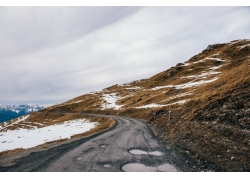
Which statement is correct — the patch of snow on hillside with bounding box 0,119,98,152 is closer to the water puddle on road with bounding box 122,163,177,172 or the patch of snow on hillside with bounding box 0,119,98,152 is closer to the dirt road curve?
the dirt road curve

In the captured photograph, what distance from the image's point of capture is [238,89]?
23.0 m

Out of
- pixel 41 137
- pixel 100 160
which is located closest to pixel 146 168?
pixel 100 160

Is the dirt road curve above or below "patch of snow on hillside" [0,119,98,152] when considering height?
above

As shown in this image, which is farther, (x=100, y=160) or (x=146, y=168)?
(x=100, y=160)

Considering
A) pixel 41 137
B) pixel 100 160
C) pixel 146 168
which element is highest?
pixel 100 160

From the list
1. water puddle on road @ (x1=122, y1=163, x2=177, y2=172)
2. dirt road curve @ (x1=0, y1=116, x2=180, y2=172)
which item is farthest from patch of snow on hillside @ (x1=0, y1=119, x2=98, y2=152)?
water puddle on road @ (x1=122, y1=163, x2=177, y2=172)

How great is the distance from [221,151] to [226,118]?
6070 millimetres

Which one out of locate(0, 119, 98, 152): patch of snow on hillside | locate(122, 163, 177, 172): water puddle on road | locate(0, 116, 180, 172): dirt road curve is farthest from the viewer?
locate(0, 119, 98, 152): patch of snow on hillside

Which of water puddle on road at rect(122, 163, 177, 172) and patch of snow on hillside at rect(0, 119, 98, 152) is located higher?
water puddle on road at rect(122, 163, 177, 172)

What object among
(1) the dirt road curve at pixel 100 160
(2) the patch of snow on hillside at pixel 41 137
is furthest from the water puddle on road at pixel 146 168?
(2) the patch of snow on hillside at pixel 41 137

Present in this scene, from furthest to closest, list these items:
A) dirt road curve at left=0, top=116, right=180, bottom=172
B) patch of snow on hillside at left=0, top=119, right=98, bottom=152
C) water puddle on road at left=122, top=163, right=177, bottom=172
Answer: patch of snow on hillside at left=0, top=119, right=98, bottom=152 < dirt road curve at left=0, top=116, right=180, bottom=172 < water puddle on road at left=122, top=163, right=177, bottom=172

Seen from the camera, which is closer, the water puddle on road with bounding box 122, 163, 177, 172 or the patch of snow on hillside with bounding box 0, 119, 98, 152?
the water puddle on road with bounding box 122, 163, 177, 172

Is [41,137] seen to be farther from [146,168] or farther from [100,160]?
[146,168]

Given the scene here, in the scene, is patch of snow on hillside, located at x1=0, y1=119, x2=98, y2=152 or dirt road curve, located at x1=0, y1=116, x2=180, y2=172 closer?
dirt road curve, located at x1=0, y1=116, x2=180, y2=172
